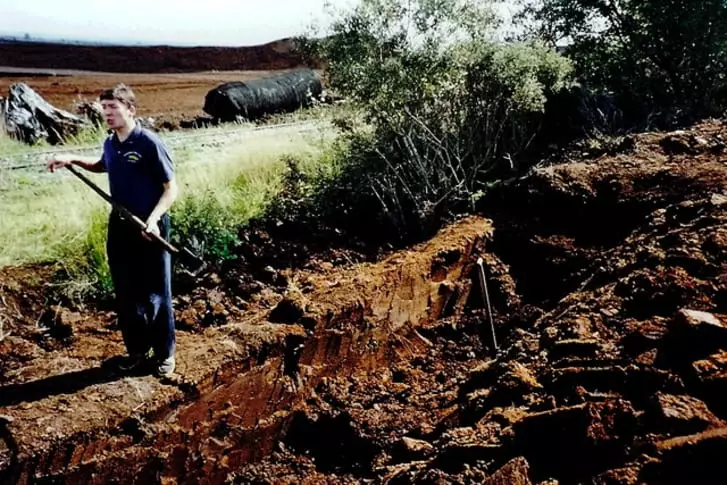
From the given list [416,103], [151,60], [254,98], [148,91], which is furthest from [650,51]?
[151,60]

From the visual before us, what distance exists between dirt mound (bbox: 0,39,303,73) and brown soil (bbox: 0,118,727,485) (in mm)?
28587

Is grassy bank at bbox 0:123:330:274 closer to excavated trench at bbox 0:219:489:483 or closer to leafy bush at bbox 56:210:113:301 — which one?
leafy bush at bbox 56:210:113:301

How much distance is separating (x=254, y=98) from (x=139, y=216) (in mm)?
12587

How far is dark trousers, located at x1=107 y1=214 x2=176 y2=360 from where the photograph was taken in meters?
3.74

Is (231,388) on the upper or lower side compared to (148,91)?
lower

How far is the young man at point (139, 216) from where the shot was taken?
139 inches

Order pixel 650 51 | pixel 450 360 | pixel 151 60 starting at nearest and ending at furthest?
pixel 450 360
pixel 650 51
pixel 151 60

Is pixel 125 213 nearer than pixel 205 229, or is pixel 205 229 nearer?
pixel 125 213

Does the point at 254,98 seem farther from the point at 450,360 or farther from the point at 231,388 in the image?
the point at 231,388

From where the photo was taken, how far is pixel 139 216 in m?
3.69

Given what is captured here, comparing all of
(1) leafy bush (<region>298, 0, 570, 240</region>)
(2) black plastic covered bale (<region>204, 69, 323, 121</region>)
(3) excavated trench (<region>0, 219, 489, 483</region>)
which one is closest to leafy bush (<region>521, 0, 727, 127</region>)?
(1) leafy bush (<region>298, 0, 570, 240</region>)

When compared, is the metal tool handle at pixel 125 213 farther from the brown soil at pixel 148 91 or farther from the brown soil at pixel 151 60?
the brown soil at pixel 151 60

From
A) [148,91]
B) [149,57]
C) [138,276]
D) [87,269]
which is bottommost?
[87,269]

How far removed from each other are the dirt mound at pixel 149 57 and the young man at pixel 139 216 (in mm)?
29945
